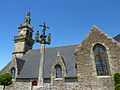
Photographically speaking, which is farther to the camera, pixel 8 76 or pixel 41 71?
pixel 8 76

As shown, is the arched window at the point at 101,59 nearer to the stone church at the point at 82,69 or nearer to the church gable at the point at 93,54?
the stone church at the point at 82,69

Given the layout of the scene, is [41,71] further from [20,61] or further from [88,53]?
[20,61]

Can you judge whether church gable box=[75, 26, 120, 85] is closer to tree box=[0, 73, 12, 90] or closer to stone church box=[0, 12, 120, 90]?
stone church box=[0, 12, 120, 90]

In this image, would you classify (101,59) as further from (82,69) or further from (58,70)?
(58,70)

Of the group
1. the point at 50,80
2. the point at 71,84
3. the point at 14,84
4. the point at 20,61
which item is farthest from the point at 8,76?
the point at 71,84

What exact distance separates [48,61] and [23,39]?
10.6m

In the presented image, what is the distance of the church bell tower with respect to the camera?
84.8 ft

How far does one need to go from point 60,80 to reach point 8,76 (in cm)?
821

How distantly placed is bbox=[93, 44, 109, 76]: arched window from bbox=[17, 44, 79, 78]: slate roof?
134 inches

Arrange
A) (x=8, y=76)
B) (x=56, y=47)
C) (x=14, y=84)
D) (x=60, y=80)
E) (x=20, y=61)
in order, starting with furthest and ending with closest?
(x=56, y=47) → (x=20, y=61) → (x=14, y=84) → (x=8, y=76) → (x=60, y=80)

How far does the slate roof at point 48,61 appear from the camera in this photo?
16.8 meters

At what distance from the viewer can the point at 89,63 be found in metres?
13.3

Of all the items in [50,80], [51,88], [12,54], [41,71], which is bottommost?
[51,88]

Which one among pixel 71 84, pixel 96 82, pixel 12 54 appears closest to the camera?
pixel 96 82
